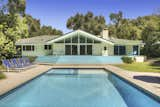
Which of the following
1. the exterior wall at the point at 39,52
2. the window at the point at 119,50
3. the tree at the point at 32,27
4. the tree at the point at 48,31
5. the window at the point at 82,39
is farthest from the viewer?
the tree at the point at 48,31

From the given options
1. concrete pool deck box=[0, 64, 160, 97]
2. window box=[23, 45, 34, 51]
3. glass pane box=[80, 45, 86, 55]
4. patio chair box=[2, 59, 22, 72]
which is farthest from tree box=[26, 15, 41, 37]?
concrete pool deck box=[0, 64, 160, 97]

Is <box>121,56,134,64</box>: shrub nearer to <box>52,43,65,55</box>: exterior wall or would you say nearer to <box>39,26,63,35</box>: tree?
<box>52,43,65,55</box>: exterior wall

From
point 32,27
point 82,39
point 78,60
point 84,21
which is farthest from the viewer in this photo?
point 84,21

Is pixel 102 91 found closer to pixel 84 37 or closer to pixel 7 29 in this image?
pixel 7 29

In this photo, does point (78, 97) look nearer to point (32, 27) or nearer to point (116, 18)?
point (32, 27)

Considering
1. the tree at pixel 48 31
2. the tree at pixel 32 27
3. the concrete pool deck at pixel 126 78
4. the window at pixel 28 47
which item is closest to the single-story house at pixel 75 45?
the window at pixel 28 47

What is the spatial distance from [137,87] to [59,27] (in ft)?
219

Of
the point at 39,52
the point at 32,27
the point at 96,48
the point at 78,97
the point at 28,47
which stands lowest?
the point at 78,97

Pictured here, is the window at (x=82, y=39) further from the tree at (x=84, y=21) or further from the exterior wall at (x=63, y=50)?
the tree at (x=84, y=21)

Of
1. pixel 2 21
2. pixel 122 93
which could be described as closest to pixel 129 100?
pixel 122 93

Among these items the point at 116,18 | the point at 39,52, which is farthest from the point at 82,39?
the point at 116,18

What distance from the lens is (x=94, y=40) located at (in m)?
42.3

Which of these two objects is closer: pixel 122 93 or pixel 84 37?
pixel 122 93

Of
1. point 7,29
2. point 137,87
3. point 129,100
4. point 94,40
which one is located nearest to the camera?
point 129,100
